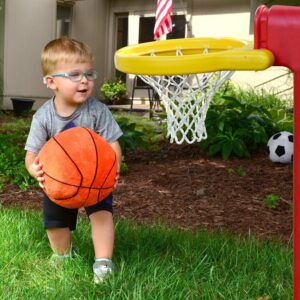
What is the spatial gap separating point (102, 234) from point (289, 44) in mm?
1594

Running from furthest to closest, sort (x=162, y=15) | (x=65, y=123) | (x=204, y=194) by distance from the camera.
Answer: (x=162, y=15) < (x=204, y=194) < (x=65, y=123)

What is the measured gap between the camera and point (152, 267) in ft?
9.61

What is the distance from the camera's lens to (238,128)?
7234 millimetres

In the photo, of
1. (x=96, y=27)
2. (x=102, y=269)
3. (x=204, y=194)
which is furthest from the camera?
(x=96, y=27)

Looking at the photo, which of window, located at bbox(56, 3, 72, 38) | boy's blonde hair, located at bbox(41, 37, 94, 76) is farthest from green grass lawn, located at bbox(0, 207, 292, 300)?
window, located at bbox(56, 3, 72, 38)

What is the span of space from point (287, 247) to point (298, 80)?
6.20 feet

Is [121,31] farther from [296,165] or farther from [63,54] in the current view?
[296,165]

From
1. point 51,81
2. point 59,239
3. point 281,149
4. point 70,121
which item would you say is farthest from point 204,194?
point 51,81

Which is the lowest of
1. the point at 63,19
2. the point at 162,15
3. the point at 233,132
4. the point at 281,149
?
the point at 281,149

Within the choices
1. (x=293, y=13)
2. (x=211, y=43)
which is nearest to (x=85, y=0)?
(x=211, y=43)

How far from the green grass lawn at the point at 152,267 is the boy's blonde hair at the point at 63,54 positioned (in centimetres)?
106

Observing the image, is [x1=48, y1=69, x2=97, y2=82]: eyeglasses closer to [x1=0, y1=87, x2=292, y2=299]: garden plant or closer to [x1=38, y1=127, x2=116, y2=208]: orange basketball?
[x1=38, y1=127, x2=116, y2=208]: orange basketball

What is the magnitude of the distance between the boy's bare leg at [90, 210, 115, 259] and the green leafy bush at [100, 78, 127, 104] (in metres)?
12.7

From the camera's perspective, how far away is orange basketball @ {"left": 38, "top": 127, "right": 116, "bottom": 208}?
8.66 feet
